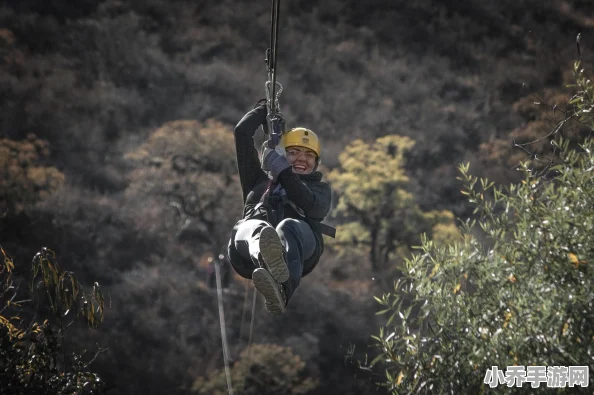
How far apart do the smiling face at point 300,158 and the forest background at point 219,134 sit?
62.0ft

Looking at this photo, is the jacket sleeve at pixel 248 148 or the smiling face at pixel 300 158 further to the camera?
the smiling face at pixel 300 158

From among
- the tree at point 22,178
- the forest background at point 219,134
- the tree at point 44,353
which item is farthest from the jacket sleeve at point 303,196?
the tree at point 22,178

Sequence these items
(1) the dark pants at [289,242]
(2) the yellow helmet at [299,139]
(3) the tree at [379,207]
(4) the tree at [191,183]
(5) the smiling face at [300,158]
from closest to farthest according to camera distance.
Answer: (1) the dark pants at [289,242] → (2) the yellow helmet at [299,139] → (5) the smiling face at [300,158] → (4) the tree at [191,183] → (3) the tree at [379,207]

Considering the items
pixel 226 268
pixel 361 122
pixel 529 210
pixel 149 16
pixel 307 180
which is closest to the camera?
pixel 529 210

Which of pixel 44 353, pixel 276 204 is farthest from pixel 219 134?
pixel 44 353

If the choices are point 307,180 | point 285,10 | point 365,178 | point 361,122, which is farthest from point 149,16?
point 307,180

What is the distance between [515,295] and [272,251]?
169cm

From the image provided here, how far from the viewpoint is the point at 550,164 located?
6.62 m

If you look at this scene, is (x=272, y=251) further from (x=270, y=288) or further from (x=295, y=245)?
(x=295, y=245)

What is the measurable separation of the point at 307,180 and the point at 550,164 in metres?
2.05

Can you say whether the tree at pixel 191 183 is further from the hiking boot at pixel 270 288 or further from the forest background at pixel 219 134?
the hiking boot at pixel 270 288

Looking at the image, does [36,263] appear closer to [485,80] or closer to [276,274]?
[276,274]

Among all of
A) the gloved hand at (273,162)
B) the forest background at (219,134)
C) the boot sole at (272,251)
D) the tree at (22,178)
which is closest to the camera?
the boot sole at (272,251)

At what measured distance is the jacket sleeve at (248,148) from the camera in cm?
730
